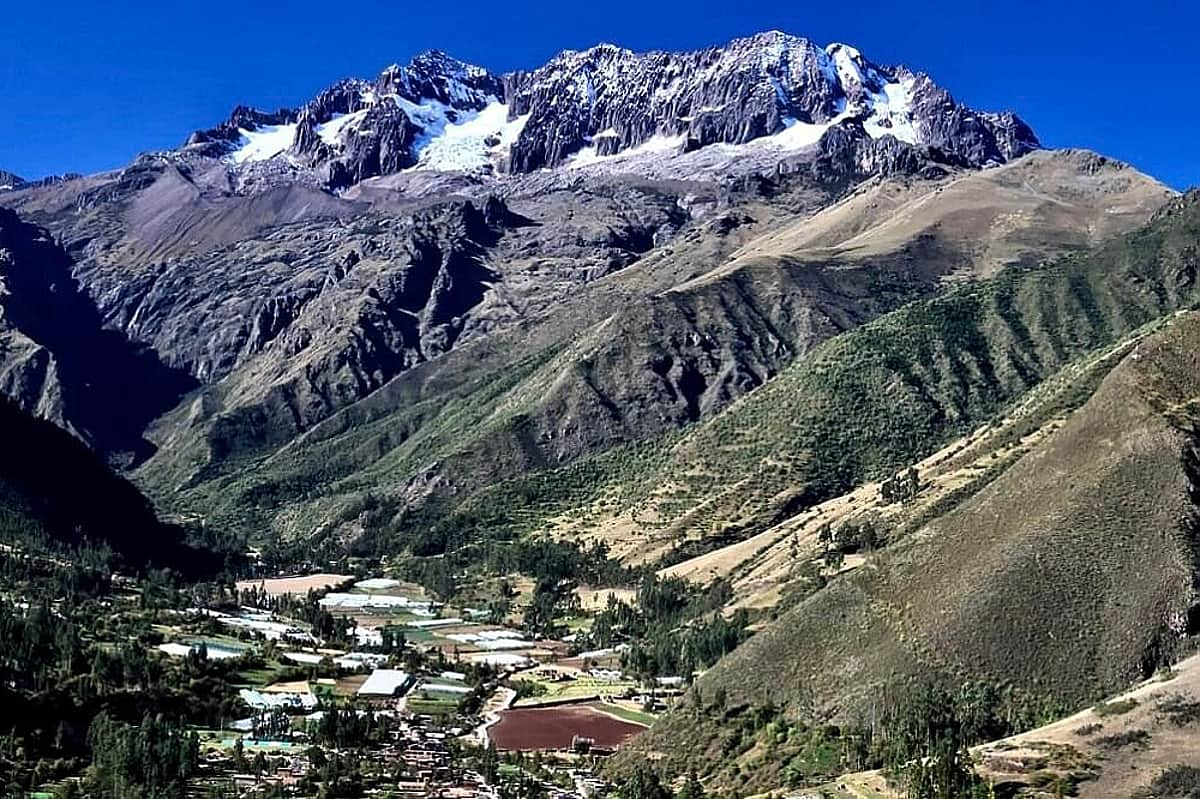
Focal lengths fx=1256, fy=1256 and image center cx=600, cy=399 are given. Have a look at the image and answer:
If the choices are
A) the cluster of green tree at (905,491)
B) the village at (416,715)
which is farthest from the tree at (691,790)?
the cluster of green tree at (905,491)

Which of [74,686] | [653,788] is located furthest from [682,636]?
[74,686]

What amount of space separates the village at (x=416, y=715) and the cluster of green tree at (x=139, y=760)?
3.43 m

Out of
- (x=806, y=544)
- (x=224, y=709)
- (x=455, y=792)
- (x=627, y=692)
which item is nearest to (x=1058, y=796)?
(x=455, y=792)

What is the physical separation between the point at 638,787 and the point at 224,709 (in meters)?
63.2

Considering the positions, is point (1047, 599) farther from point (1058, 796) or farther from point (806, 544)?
point (806, 544)

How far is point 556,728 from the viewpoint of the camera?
145 m

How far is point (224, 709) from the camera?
14712 centimetres

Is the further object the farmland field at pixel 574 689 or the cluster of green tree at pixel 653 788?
the farmland field at pixel 574 689

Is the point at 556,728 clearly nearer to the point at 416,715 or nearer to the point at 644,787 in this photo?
the point at 416,715

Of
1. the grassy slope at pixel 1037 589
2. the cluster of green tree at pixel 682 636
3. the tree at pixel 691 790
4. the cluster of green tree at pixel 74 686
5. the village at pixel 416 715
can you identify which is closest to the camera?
the tree at pixel 691 790

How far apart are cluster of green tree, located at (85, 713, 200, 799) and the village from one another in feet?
11.3

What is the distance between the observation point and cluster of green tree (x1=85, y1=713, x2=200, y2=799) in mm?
111562

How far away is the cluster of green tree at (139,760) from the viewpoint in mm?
111562

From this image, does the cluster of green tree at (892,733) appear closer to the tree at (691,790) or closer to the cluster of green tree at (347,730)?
the tree at (691,790)
